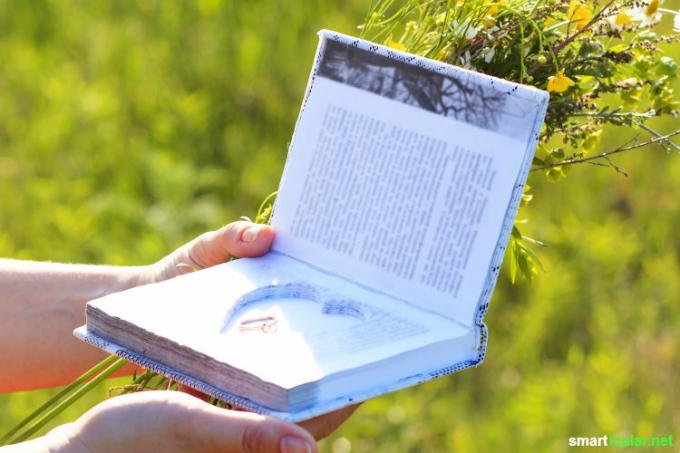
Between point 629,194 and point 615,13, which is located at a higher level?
point 615,13

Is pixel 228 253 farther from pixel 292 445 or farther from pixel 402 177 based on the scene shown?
pixel 292 445

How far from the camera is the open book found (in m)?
1.16

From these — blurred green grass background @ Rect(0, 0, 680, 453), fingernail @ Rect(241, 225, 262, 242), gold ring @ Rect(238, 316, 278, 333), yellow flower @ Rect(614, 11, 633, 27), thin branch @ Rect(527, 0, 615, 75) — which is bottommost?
blurred green grass background @ Rect(0, 0, 680, 453)

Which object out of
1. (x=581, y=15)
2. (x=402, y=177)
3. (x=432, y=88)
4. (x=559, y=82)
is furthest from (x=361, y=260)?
(x=581, y=15)

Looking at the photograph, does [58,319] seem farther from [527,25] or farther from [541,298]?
[541,298]

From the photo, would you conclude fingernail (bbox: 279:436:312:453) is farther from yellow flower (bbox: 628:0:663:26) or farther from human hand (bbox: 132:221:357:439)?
yellow flower (bbox: 628:0:663:26)

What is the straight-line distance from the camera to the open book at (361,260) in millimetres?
1158

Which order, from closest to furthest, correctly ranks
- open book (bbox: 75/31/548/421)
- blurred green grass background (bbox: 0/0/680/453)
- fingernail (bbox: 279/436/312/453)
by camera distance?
fingernail (bbox: 279/436/312/453) → open book (bbox: 75/31/548/421) → blurred green grass background (bbox: 0/0/680/453)

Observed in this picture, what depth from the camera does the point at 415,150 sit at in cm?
138

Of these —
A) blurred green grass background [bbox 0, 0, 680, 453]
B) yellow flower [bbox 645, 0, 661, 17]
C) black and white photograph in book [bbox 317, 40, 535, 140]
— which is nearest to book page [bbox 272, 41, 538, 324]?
black and white photograph in book [bbox 317, 40, 535, 140]

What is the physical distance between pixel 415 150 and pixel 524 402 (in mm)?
1447

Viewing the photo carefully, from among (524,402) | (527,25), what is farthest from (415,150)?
(524,402)

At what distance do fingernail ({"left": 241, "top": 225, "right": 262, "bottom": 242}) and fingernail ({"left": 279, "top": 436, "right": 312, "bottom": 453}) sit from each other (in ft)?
1.51

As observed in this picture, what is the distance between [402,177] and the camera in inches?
54.4
